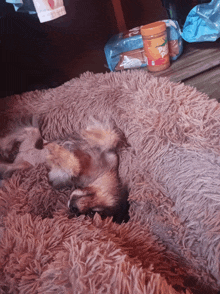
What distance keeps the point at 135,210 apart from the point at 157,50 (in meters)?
0.71

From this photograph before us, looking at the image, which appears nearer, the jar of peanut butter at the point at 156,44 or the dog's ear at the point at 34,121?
the dog's ear at the point at 34,121

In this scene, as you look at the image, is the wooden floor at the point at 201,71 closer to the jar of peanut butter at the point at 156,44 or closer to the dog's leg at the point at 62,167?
the jar of peanut butter at the point at 156,44

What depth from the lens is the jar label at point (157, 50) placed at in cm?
87

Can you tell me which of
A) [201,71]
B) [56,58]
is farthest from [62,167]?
[201,71]

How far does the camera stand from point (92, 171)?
54 centimetres

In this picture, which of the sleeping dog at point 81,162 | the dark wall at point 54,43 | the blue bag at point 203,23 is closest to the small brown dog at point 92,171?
the sleeping dog at point 81,162

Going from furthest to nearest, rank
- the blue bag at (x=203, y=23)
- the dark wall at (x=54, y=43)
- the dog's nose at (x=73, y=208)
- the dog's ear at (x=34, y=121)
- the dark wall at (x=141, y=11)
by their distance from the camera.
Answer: the dark wall at (x=141, y=11) < the blue bag at (x=203, y=23) < the dark wall at (x=54, y=43) < the dog's ear at (x=34, y=121) < the dog's nose at (x=73, y=208)

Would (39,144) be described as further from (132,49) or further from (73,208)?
(132,49)

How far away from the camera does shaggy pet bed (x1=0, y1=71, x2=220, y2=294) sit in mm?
335

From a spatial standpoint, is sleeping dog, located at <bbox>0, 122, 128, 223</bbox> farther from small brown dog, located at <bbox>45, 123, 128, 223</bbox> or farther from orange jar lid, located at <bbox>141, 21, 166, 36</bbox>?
orange jar lid, located at <bbox>141, 21, 166, 36</bbox>

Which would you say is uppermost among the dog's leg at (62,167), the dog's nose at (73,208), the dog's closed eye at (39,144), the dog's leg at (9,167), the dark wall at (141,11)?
the dark wall at (141,11)

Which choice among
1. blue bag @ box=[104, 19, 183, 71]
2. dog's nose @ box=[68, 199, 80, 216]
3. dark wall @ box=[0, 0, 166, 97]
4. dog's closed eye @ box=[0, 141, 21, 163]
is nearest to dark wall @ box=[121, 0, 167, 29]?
dark wall @ box=[0, 0, 166, 97]

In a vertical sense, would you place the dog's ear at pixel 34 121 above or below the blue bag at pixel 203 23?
below

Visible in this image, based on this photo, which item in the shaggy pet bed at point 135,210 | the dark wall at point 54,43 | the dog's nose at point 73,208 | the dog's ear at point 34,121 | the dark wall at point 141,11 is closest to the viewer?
the shaggy pet bed at point 135,210
